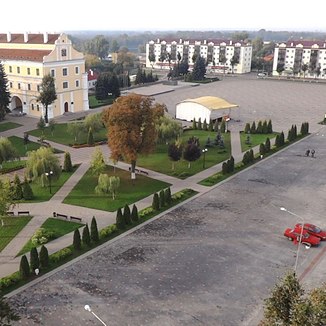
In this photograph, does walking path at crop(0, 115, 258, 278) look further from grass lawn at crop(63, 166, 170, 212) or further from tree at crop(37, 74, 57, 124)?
tree at crop(37, 74, 57, 124)

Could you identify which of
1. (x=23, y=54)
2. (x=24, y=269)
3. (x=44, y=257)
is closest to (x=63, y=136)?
(x=23, y=54)

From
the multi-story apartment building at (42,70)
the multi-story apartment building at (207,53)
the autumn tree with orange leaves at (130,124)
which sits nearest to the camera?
the autumn tree with orange leaves at (130,124)

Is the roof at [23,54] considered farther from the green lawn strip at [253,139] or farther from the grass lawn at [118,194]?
the green lawn strip at [253,139]

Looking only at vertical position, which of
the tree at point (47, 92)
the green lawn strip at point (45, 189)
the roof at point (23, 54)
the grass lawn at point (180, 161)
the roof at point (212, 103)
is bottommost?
the green lawn strip at point (45, 189)

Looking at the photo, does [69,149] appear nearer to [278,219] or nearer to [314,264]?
[278,219]

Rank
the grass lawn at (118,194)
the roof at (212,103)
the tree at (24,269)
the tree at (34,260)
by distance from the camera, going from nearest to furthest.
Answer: the tree at (24,269)
the tree at (34,260)
the grass lawn at (118,194)
the roof at (212,103)

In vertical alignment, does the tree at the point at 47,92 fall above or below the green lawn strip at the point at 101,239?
above

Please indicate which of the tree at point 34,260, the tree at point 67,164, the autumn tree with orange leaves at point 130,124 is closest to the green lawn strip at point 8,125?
the tree at point 67,164
